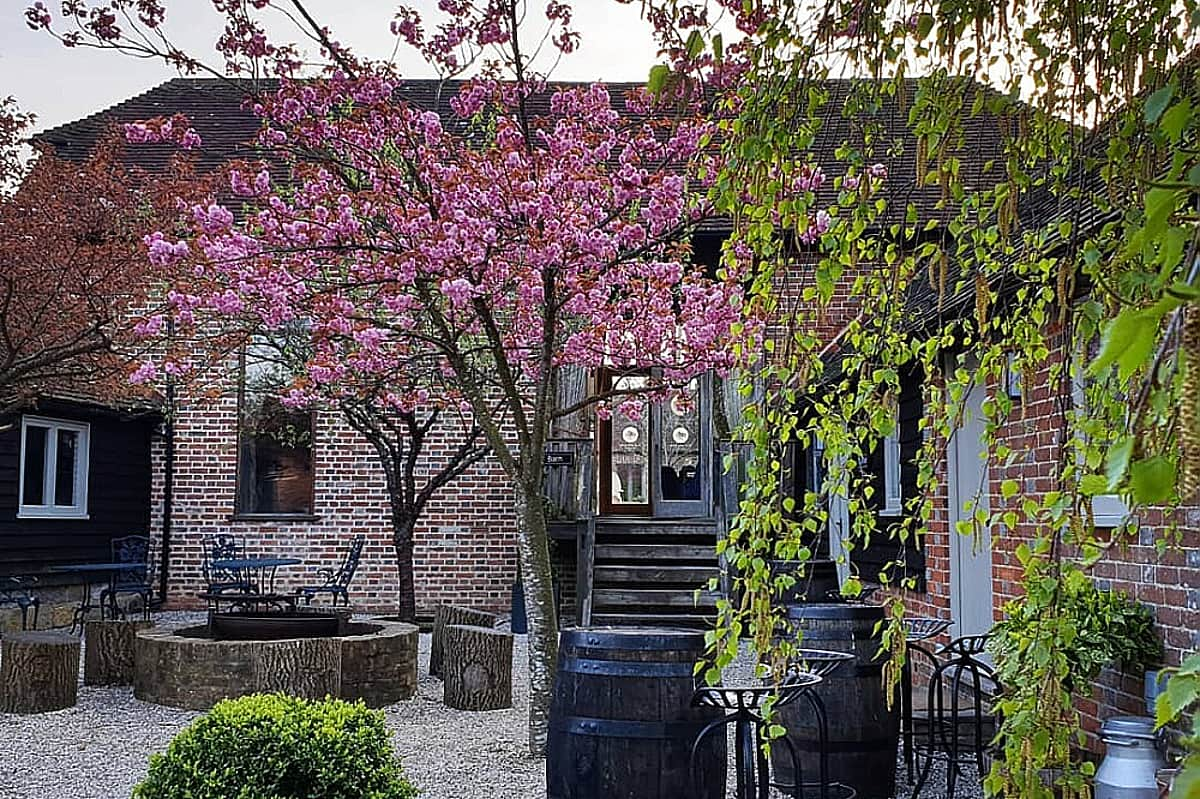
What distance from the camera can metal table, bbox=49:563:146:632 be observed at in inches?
522

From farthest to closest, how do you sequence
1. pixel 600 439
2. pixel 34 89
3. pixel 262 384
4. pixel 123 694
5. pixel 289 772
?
pixel 600 439 → pixel 262 384 → pixel 34 89 → pixel 123 694 → pixel 289 772

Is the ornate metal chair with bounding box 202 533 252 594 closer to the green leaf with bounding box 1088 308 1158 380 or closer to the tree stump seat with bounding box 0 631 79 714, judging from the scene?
the tree stump seat with bounding box 0 631 79 714

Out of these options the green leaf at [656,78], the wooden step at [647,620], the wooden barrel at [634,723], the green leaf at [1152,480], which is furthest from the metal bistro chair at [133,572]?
the green leaf at [1152,480]

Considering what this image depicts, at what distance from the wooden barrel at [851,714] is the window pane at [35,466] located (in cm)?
1149

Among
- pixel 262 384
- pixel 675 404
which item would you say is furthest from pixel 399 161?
pixel 262 384

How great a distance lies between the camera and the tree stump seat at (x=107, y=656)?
1034 cm

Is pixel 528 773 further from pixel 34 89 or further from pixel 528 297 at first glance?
pixel 34 89

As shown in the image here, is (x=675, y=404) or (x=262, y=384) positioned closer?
(x=675, y=404)

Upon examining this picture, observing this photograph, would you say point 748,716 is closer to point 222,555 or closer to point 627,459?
point 222,555

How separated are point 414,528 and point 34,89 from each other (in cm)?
676

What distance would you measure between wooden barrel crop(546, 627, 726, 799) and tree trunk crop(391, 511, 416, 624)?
9.71 meters

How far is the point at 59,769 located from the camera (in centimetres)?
738

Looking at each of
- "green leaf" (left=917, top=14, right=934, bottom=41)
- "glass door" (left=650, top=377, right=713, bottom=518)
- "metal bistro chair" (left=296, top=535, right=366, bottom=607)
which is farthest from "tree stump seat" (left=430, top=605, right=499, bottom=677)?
"green leaf" (left=917, top=14, right=934, bottom=41)

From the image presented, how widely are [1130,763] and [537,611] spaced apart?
12.5 feet
